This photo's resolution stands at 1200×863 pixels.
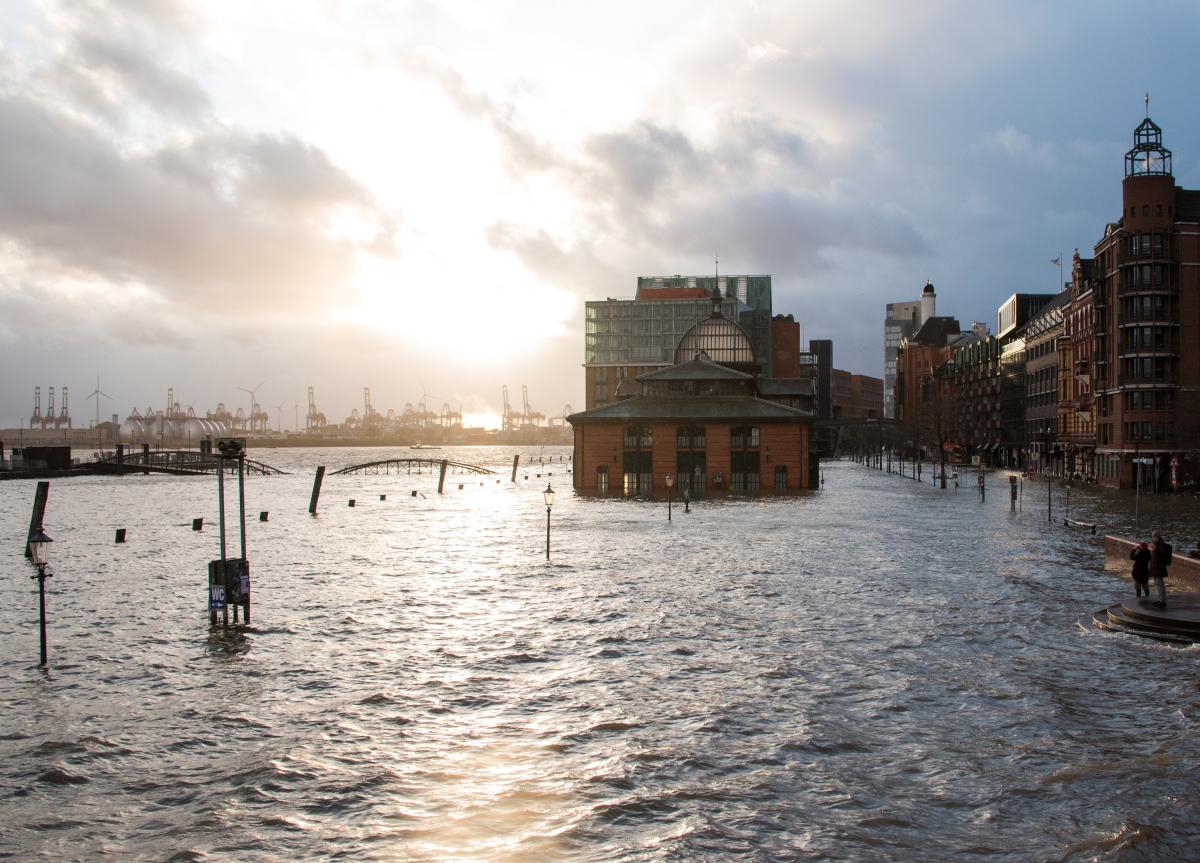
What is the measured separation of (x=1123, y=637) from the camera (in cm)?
2761

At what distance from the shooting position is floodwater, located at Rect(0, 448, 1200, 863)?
14805mm

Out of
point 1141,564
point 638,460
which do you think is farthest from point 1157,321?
point 1141,564

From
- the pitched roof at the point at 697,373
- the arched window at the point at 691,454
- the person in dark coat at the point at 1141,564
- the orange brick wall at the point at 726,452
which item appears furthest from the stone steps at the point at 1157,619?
the pitched roof at the point at 697,373

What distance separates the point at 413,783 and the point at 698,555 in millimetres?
31335

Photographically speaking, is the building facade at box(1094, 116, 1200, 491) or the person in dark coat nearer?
the person in dark coat

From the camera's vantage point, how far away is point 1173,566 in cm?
3541

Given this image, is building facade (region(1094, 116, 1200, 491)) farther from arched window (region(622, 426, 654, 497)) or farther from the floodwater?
the floodwater

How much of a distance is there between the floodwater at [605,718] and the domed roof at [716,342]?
10373 cm

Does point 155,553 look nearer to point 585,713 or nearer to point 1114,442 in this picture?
point 585,713

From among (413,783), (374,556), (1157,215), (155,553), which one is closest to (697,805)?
(413,783)

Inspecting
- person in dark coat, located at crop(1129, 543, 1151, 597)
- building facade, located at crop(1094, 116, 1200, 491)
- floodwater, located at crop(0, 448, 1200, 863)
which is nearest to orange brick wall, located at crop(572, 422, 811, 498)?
building facade, located at crop(1094, 116, 1200, 491)

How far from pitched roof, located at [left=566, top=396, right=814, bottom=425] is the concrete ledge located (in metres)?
53.2

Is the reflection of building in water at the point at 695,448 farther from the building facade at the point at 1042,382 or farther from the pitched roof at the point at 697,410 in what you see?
the building facade at the point at 1042,382

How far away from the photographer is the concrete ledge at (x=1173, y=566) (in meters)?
33.3
